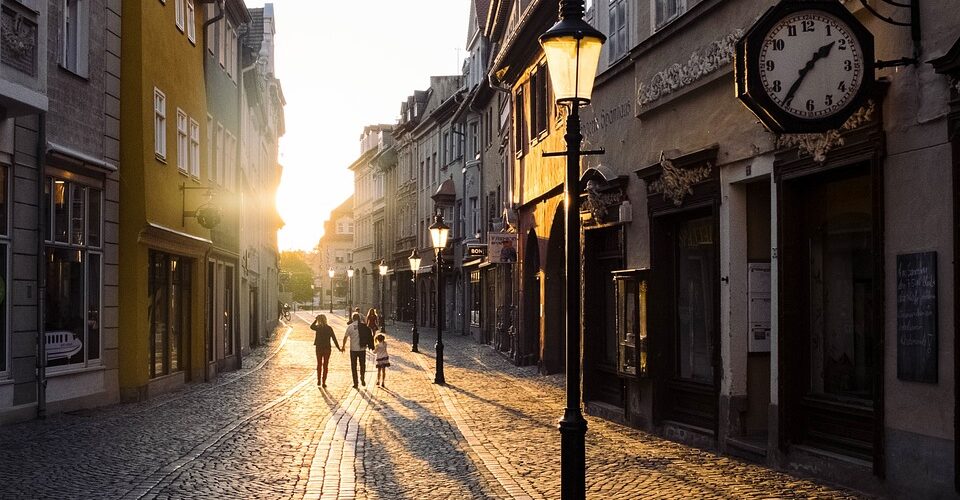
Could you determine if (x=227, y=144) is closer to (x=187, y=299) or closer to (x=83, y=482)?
(x=187, y=299)

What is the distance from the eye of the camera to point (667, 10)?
16.0 m

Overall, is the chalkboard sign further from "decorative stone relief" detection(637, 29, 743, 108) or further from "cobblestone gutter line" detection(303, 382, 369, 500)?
"cobblestone gutter line" detection(303, 382, 369, 500)

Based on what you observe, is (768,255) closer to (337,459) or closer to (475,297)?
(337,459)

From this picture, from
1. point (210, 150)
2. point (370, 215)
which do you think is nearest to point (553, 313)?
point (210, 150)

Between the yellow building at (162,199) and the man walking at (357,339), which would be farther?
the man walking at (357,339)

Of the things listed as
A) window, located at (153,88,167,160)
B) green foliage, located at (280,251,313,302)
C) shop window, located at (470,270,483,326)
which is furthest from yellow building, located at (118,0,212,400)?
green foliage, located at (280,251,313,302)

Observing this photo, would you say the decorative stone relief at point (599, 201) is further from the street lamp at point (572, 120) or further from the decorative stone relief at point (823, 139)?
the street lamp at point (572, 120)

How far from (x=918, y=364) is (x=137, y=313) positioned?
14.9 m

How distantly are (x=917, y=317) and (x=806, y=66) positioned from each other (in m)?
2.28

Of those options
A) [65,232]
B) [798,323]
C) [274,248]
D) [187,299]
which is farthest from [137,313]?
[274,248]

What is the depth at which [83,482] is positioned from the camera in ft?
37.2

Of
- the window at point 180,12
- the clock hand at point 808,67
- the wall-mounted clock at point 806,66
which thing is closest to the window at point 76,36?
the window at point 180,12

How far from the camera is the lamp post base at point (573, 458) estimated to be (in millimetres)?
7887

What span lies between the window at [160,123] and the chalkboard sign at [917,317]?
15.6m
